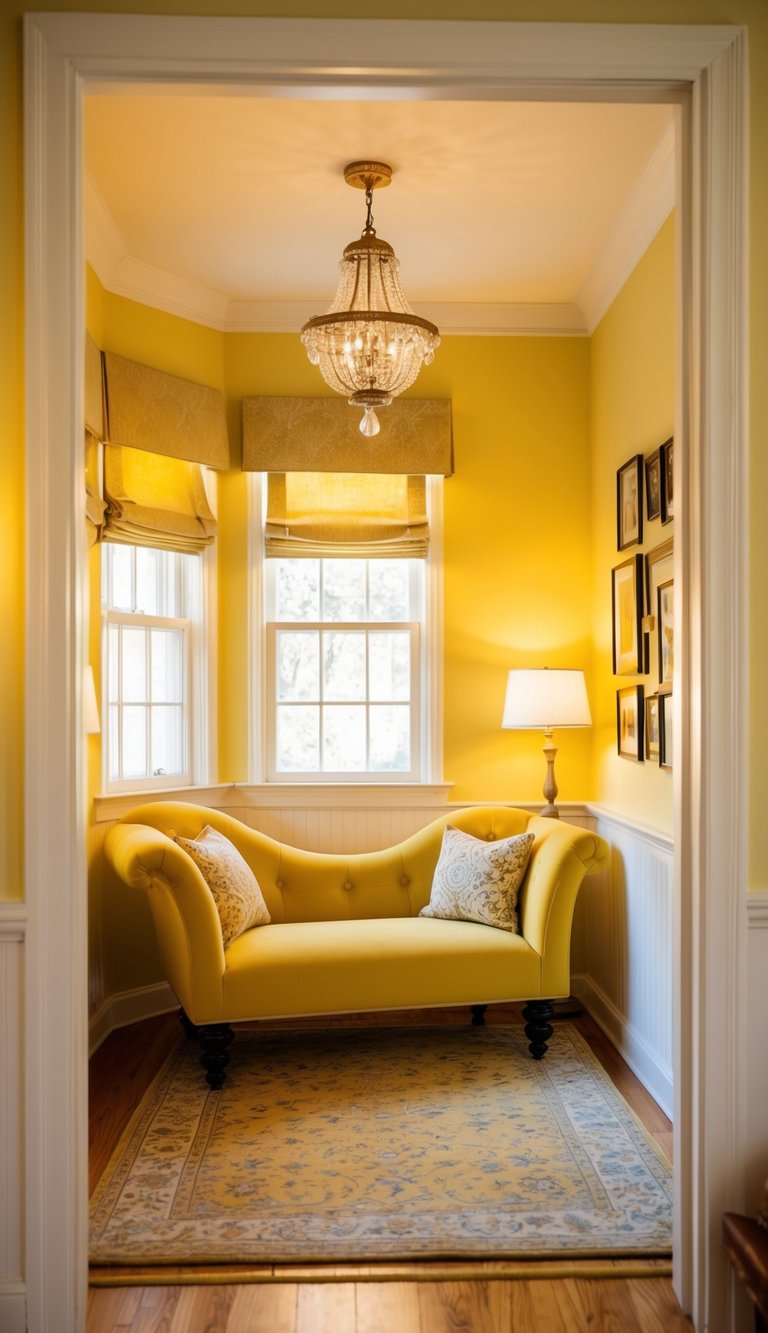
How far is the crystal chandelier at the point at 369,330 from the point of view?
3594 millimetres

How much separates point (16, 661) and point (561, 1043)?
292 cm

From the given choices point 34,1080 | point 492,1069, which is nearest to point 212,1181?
point 34,1080

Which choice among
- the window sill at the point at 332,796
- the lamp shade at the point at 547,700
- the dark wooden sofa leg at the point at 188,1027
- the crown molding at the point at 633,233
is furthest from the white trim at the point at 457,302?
the dark wooden sofa leg at the point at 188,1027

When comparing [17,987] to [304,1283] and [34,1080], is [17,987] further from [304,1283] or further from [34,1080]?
[304,1283]

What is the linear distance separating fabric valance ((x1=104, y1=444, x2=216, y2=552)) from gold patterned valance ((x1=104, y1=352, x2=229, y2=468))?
85mm

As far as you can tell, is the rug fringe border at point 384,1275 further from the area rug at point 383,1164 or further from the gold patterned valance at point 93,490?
the gold patterned valance at point 93,490

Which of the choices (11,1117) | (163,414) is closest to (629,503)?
(163,414)

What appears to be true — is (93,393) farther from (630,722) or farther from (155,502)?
(630,722)

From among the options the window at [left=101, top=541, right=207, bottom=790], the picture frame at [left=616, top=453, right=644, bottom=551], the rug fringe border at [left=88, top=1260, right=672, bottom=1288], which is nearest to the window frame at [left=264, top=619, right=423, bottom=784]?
the window at [left=101, top=541, right=207, bottom=790]

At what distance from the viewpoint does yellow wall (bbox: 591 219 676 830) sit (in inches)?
152

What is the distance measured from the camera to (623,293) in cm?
446

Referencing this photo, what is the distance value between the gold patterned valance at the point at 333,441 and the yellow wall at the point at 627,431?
74 cm

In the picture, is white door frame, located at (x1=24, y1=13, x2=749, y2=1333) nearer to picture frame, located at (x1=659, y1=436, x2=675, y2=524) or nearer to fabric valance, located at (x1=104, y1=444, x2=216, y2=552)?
picture frame, located at (x1=659, y1=436, x2=675, y2=524)

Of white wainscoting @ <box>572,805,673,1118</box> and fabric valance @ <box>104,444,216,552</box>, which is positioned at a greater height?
fabric valance @ <box>104,444,216,552</box>
